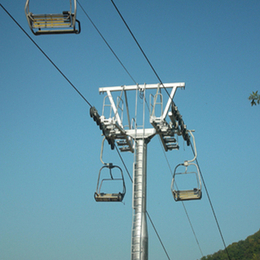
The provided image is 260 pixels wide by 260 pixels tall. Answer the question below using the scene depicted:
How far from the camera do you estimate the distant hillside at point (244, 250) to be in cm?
8969

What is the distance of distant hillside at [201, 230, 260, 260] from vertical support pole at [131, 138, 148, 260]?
81.6 m

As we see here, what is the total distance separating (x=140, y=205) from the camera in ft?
40.2

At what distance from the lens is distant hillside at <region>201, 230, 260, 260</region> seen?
8969 cm

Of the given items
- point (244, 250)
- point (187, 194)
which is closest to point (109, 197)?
point (187, 194)

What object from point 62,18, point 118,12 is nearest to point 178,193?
point 118,12

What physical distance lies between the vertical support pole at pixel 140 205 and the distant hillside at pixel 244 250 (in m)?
81.6

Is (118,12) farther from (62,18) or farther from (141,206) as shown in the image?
(141,206)

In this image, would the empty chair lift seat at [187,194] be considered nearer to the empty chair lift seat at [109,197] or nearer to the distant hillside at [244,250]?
the empty chair lift seat at [109,197]

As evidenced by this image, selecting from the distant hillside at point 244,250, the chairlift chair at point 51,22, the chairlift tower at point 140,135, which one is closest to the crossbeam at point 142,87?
the chairlift tower at point 140,135

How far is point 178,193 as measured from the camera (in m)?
13.1

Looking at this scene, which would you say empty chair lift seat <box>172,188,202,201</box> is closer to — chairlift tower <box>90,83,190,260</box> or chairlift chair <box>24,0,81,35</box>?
chairlift tower <box>90,83,190,260</box>

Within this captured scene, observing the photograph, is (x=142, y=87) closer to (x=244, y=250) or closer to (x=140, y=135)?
(x=140, y=135)

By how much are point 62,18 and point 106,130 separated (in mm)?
5545

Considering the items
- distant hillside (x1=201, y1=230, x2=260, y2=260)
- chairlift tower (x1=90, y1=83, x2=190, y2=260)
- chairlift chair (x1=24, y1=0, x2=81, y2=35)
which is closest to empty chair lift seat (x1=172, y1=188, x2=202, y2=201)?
chairlift tower (x1=90, y1=83, x2=190, y2=260)
